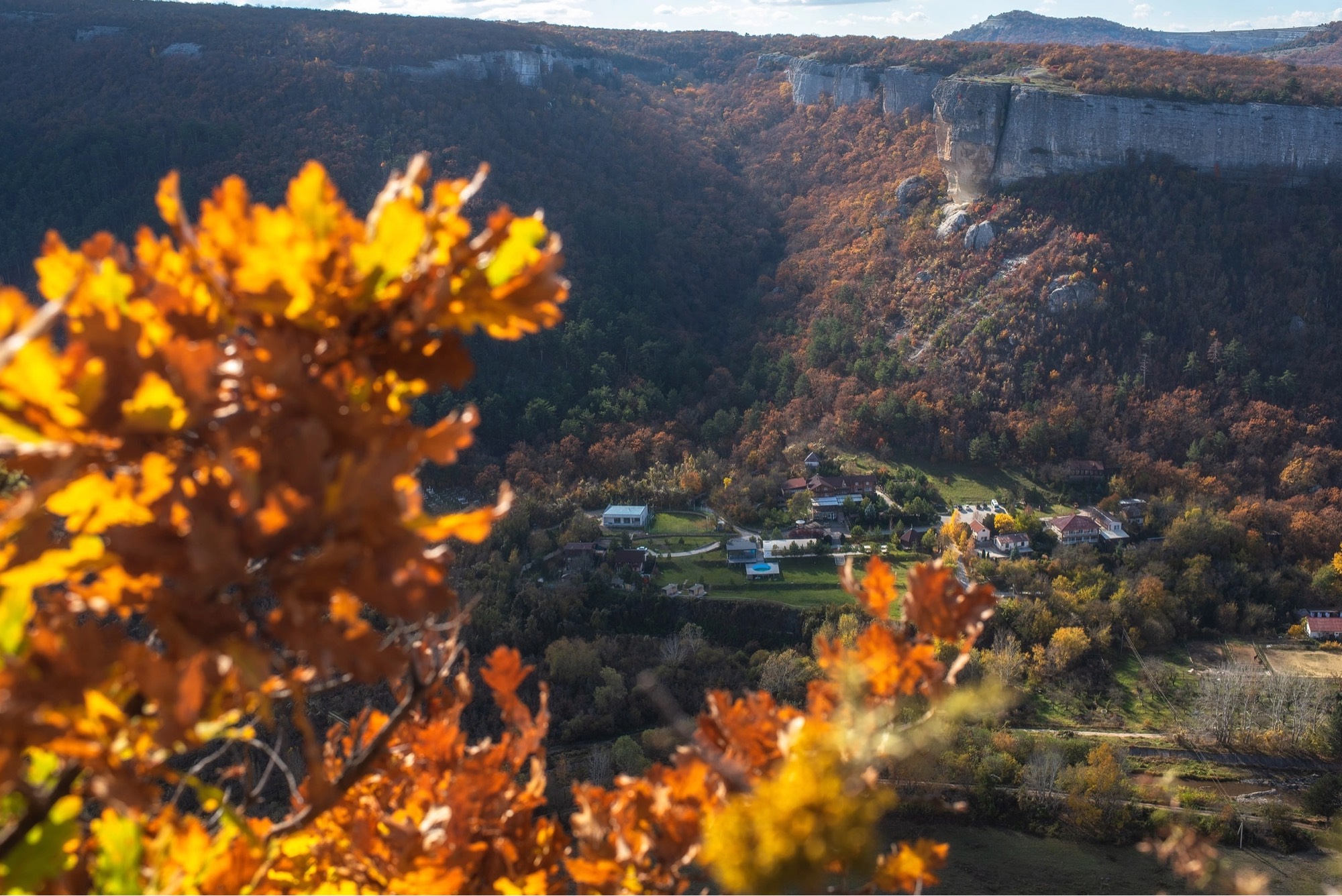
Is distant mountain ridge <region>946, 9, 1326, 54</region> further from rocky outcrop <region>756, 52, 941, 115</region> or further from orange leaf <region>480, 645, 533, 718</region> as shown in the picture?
orange leaf <region>480, 645, 533, 718</region>

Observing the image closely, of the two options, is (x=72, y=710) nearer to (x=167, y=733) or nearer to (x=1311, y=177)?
(x=167, y=733)

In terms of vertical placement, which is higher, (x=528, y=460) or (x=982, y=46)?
(x=982, y=46)

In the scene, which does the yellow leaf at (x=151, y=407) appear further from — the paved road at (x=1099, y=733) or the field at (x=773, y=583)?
the field at (x=773, y=583)

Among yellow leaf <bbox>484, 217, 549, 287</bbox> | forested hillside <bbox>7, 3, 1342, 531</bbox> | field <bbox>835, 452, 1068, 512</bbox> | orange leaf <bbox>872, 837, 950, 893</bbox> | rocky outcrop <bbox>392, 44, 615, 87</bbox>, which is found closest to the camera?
yellow leaf <bbox>484, 217, 549, 287</bbox>

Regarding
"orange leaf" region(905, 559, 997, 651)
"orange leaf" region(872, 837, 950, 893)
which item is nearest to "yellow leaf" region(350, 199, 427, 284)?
"orange leaf" region(905, 559, 997, 651)

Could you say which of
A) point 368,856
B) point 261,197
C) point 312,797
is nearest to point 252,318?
point 312,797

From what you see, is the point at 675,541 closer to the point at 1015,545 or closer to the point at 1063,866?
the point at 1015,545
